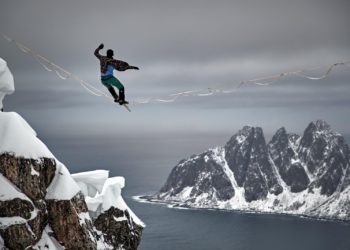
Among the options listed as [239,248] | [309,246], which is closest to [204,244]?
[239,248]

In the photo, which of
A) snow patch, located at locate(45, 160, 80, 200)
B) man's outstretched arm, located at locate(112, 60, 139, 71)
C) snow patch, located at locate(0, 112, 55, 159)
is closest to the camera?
man's outstretched arm, located at locate(112, 60, 139, 71)

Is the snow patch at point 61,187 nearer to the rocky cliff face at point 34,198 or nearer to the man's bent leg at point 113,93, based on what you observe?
the rocky cliff face at point 34,198

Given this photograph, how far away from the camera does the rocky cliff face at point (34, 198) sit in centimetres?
3950

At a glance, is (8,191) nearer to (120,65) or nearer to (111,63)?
(111,63)

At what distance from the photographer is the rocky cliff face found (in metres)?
39.5

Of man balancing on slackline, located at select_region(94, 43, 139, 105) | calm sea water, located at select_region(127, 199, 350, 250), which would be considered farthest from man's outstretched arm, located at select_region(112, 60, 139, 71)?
calm sea water, located at select_region(127, 199, 350, 250)

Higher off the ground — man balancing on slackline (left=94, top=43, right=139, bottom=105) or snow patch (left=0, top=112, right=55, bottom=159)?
man balancing on slackline (left=94, top=43, right=139, bottom=105)

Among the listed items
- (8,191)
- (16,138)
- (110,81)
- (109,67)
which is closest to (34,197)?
(8,191)

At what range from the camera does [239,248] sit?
6088 inches

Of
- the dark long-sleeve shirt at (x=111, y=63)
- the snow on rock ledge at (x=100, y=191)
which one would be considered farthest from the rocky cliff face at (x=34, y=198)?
Answer: the dark long-sleeve shirt at (x=111, y=63)

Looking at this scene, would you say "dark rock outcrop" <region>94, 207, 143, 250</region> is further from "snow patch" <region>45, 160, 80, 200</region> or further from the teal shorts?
the teal shorts

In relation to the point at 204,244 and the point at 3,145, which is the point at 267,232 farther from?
the point at 3,145

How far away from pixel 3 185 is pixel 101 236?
64.1 ft

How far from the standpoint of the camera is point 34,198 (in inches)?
1618
